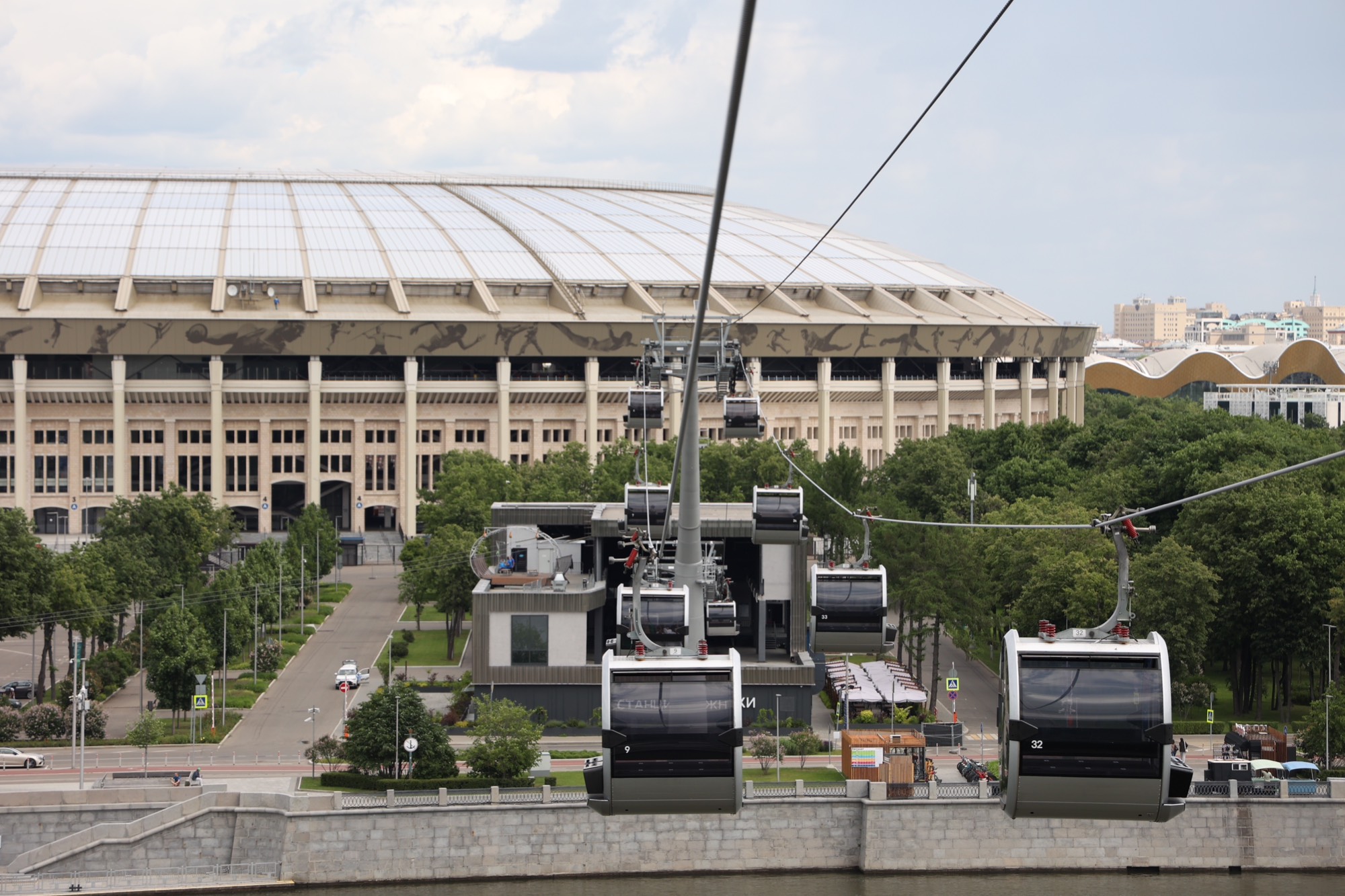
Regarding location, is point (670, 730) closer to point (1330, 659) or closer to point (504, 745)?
point (504, 745)

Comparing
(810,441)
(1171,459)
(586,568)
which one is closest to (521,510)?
(586,568)

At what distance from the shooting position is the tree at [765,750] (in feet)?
157

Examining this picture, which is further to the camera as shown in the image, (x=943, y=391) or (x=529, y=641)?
(x=943, y=391)

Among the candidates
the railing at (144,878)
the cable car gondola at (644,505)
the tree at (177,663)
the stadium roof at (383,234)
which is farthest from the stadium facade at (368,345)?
the cable car gondola at (644,505)

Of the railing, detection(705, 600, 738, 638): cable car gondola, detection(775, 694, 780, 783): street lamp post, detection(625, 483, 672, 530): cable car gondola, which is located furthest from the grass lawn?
detection(705, 600, 738, 638): cable car gondola

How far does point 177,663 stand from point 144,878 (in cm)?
883

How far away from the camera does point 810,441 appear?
326 ft

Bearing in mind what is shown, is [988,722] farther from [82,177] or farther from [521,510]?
[82,177]

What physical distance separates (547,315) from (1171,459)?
1319 inches

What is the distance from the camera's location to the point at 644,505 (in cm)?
3784

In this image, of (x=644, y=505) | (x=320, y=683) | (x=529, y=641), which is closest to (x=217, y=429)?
(x=320, y=683)

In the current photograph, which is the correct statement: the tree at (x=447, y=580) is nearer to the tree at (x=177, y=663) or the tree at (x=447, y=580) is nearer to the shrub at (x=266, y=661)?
the shrub at (x=266, y=661)

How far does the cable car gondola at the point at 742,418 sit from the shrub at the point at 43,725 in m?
25.6

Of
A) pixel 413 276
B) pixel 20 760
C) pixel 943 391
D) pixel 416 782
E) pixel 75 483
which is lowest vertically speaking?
pixel 416 782
